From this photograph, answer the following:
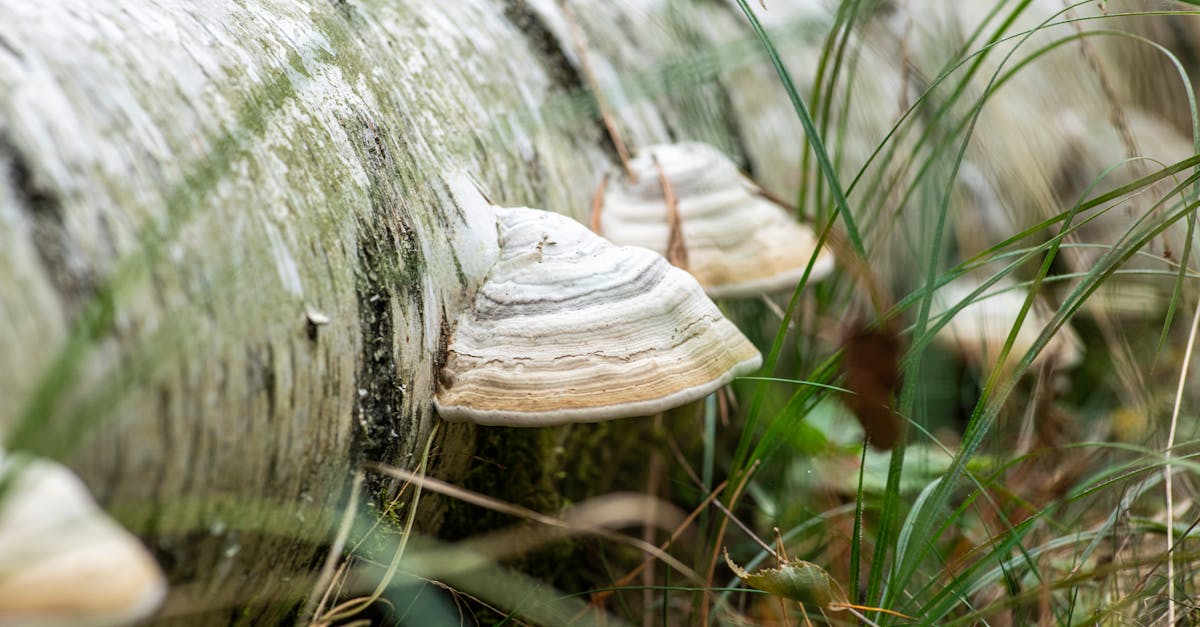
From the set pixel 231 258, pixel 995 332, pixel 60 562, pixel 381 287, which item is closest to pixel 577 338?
pixel 381 287

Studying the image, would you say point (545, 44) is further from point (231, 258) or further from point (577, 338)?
point (231, 258)

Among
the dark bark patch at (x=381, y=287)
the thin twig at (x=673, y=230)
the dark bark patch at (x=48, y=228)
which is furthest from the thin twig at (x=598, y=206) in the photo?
the dark bark patch at (x=48, y=228)

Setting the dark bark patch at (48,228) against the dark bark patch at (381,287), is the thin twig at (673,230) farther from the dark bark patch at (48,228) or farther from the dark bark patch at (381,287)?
the dark bark patch at (48,228)

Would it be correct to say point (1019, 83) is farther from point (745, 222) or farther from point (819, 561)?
point (819, 561)

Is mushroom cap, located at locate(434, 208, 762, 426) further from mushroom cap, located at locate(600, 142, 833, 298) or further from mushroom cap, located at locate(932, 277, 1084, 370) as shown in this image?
mushroom cap, located at locate(932, 277, 1084, 370)

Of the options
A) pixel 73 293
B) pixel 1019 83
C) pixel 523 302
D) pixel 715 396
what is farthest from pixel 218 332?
pixel 1019 83

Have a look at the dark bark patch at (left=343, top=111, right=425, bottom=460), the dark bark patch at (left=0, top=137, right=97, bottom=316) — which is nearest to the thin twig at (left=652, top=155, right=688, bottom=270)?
the dark bark patch at (left=343, top=111, right=425, bottom=460)
